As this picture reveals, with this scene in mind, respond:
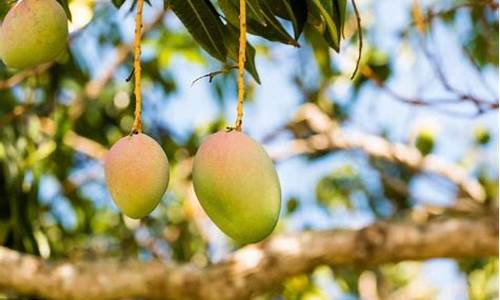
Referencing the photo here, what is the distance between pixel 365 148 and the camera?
2.89 m

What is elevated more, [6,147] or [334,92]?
[6,147]

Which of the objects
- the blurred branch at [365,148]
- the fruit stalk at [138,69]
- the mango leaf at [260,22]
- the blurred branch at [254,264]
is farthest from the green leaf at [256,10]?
the blurred branch at [365,148]

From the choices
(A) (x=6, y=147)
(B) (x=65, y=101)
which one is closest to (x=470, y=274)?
(B) (x=65, y=101)

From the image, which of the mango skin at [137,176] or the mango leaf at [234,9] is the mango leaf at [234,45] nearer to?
the mango leaf at [234,9]

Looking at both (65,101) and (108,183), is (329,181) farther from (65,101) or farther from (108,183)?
(108,183)

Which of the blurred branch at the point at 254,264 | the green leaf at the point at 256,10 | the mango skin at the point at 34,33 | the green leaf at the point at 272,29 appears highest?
the mango skin at the point at 34,33

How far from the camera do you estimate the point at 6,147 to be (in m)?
2.25

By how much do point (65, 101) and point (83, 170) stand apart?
259 mm

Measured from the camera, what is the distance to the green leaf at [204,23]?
3.44 ft

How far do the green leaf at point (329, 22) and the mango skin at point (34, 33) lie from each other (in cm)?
24

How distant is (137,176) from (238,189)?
0.08 m

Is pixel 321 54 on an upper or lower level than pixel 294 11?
lower

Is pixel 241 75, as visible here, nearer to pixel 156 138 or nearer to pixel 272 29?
pixel 272 29

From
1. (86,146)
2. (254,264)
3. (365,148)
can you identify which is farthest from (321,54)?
(254,264)
